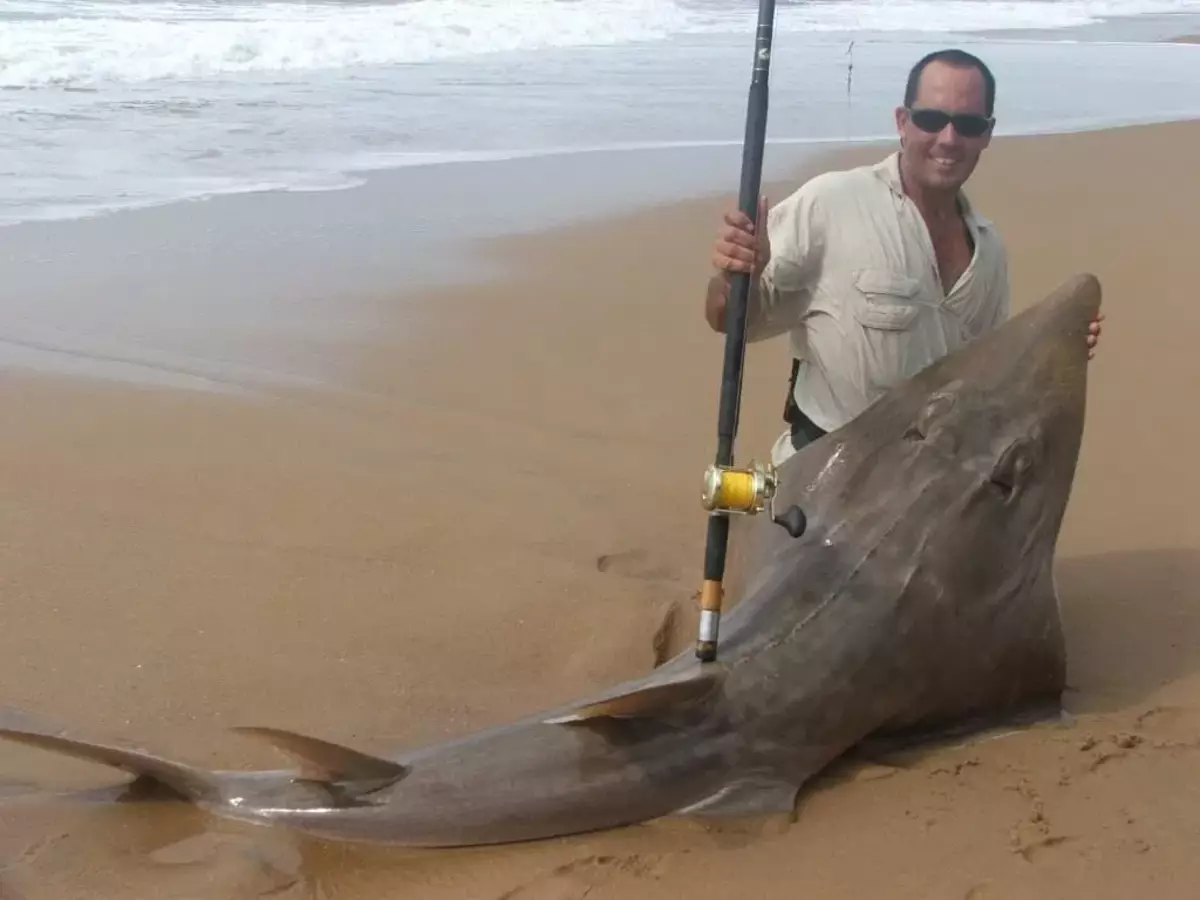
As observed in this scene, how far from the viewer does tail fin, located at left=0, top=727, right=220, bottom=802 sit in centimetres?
251

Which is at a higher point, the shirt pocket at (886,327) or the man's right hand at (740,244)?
the man's right hand at (740,244)

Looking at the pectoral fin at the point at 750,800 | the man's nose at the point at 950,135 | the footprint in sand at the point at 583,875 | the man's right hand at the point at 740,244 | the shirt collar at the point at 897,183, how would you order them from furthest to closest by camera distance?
the shirt collar at the point at 897,183 < the man's nose at the point at 950,135 < the man's right hand at the point at 740,244 < the pectoral fin at the point at 750,800 < the footprint in sand at the point at 583,875

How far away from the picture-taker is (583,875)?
2.72m

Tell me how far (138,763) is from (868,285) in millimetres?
2378

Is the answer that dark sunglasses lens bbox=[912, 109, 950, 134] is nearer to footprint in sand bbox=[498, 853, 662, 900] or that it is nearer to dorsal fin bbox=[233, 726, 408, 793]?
footprint in sand bbox=[498, 853, 662, 900]

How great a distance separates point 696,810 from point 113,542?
2373mm

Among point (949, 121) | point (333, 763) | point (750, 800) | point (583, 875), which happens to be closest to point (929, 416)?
point (949, 121)

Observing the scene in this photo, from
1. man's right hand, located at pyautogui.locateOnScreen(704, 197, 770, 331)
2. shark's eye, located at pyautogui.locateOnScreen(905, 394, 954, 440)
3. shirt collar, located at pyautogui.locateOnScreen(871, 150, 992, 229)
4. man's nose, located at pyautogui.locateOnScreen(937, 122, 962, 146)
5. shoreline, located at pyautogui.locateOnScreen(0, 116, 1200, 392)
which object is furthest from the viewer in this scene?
shoreline, located at pyautogui.locateOnScreen(0, 116, 1200, 392)

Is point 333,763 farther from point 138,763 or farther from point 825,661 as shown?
point 825,661

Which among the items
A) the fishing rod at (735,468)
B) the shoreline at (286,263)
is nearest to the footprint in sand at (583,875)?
the fishing rod at (735,468)

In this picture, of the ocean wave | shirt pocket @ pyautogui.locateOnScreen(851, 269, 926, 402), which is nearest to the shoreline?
shirt pocket @ pyautogui.locateOnScreen(851, 269, 926, 402)

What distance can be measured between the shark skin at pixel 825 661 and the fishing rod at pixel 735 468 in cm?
16

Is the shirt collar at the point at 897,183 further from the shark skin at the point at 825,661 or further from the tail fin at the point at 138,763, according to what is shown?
the tail fin at the point at 138,763

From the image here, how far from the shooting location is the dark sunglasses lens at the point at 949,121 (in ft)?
12.2
